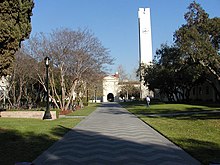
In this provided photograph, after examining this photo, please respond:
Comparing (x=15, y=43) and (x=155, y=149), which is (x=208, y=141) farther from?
(x=15, y=43)

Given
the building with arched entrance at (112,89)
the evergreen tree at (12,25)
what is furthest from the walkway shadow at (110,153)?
the building with arched entrance at (112,89)

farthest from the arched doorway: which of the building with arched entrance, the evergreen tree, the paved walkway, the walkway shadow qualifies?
the walkway shadow

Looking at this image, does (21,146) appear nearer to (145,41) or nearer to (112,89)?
(145,41)

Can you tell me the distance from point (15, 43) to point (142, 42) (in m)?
78.6

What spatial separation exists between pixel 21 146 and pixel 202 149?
18.4 ft

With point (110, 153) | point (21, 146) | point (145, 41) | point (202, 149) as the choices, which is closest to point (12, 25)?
point (21, 146)

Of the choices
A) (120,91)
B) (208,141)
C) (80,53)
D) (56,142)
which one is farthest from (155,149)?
(120,91)

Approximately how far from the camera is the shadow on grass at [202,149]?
7983mm

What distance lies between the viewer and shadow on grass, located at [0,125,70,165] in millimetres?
8312

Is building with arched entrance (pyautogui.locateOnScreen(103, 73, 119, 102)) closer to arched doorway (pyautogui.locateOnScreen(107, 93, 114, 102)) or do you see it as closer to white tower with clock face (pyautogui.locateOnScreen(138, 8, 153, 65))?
arched doorway (pyautogui.locateOnScreen(107, 93, 114, 102))

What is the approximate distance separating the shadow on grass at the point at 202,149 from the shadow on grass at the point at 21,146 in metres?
4.33

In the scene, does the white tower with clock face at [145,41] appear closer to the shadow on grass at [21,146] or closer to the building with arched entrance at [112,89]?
the building with arched entrance at [112,89]

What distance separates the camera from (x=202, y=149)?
30.4ft

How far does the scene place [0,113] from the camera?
2523cm
